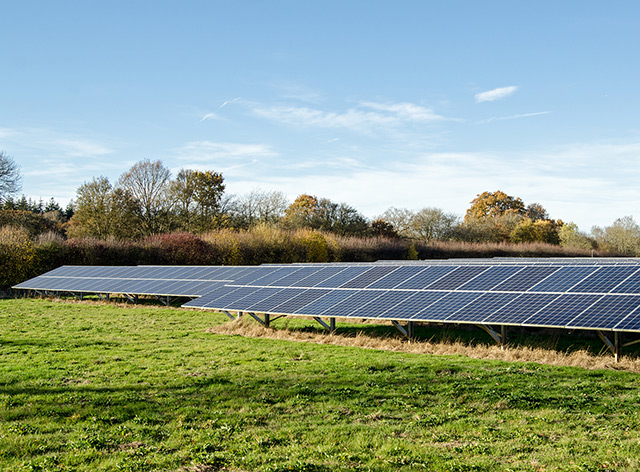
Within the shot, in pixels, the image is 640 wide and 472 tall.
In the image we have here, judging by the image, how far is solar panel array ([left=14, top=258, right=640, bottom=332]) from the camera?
48.4 feet

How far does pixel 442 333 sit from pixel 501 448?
11830 mm

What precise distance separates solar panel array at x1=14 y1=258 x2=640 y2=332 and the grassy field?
155cm

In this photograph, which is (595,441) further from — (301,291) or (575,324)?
(301,291)

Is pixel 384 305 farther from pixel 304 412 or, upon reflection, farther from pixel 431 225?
pixel 431 225

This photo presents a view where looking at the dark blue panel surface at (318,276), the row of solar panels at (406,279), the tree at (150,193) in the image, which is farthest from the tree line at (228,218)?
the dark blue panel surface at (318,276)

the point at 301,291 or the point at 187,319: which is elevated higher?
the point at 301,291

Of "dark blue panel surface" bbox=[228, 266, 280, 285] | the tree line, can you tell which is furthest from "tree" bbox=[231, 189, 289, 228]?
"dark blue panel surface" bbox=[228, 266, 280, 285]

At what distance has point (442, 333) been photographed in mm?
19625

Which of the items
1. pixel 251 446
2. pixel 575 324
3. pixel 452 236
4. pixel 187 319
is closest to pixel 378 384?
pixel 251 446

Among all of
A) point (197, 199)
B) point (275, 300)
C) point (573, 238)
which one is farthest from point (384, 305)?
point (573, 238)

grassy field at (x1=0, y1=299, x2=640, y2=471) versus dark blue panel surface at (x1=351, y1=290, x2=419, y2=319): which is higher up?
dark blue panel surface at (x1=351, y1=290, x2=419, y2=319)

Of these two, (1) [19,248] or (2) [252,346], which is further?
(1) [19,248]

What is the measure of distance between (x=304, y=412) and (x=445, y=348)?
7.35m

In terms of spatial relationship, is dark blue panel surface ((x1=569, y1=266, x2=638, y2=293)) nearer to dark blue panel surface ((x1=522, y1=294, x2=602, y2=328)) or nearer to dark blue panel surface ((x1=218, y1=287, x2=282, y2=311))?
dark blue panel surface ((x1=522, y1=294, x2=602, y2=328))
